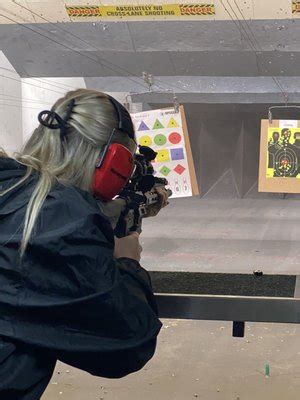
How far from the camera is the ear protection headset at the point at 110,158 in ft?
2.29

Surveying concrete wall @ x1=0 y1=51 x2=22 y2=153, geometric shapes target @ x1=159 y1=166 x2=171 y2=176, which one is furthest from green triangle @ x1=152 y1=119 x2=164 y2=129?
concrete wall @ x1=0 y1=51 x2=22 y2=153

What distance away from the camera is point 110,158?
70cm

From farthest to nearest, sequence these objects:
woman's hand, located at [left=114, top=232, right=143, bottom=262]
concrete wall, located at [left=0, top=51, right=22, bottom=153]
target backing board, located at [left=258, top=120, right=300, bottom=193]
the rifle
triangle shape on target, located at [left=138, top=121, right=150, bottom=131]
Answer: target backing board, located at [left=258, top=120, right=300, bottom=193] → triangle shape on target, located at [left=138, top=121, right=150, bottom=131] → concrete wall, located at [left=0, top=51, right=22, bottom=153] → the rifle → woman's hand, located at [left=114, top=232, right=143, bottom=262]

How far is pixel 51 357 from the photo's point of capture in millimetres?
663

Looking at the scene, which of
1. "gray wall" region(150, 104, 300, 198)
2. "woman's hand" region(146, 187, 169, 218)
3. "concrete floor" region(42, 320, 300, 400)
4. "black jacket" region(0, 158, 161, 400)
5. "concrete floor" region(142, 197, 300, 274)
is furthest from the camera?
"concrete floor" region(142, 197, 300, 274)

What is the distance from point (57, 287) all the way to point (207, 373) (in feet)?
3.61

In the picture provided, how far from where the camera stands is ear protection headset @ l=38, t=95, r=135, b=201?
699 millimetres

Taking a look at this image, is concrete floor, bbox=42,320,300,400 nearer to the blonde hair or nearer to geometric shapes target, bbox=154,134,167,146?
geometric shapes target, bbox=154,134,167,146

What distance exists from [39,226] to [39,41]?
142 cm

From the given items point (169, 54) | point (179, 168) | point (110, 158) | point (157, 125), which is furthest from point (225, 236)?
point (110, 158)

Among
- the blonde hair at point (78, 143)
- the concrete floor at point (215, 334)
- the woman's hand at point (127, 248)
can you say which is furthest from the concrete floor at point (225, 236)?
the blonde hair at point (78, 143)

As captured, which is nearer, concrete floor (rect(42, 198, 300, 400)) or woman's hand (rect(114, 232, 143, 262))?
woman's hand (rect(114, 232, 143, 262))

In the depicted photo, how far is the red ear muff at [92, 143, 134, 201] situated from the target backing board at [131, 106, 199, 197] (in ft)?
4.08

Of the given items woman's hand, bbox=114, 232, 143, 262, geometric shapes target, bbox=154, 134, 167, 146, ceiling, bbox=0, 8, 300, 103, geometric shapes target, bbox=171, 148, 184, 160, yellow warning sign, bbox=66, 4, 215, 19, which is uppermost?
yellow warning sign, bbox=66, 4, 215, 19
